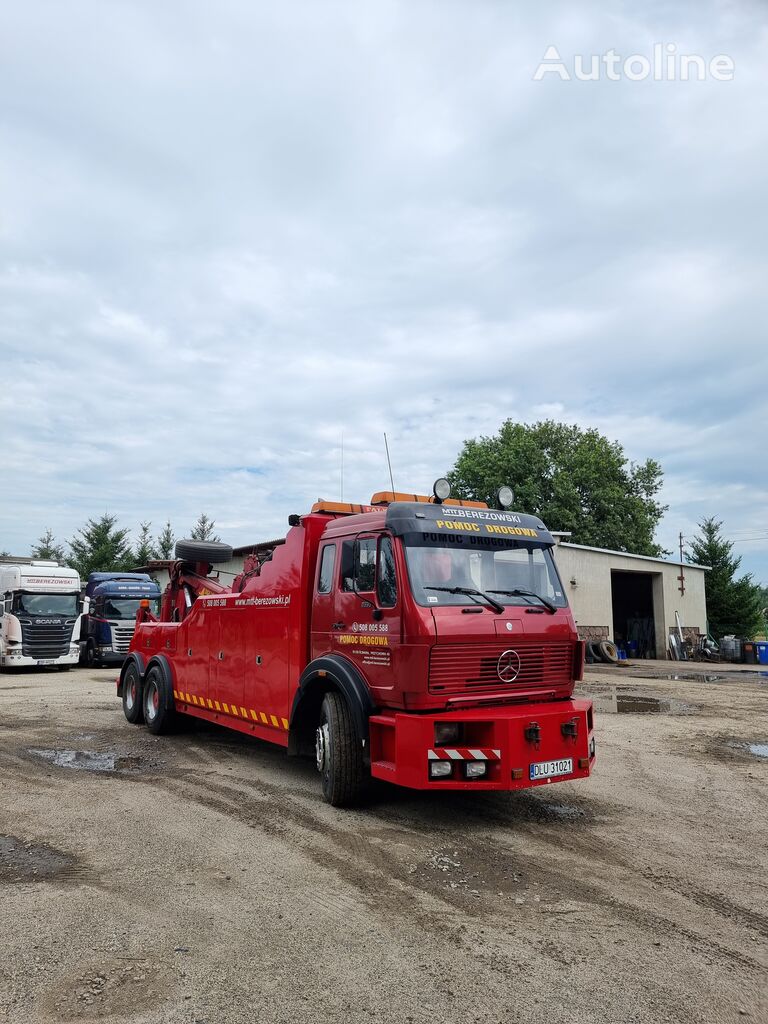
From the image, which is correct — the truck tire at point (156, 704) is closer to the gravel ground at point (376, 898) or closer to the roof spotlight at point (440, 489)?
the gravel ground at point (376, 898)

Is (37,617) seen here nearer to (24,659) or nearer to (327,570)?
Answer: (24,659)

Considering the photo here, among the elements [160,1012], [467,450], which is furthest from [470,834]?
[467,450]

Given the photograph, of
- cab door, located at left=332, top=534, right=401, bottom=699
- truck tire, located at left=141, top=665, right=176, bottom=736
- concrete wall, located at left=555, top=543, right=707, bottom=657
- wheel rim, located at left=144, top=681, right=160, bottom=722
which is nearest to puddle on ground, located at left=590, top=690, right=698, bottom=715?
truck tire, located at left=141, top=665, right=176, bottom=736

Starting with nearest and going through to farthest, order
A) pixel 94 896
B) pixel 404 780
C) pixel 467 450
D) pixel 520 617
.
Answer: pixel 94 896 → pixel 404 780 → pixel 520 617 → pixel 467 450

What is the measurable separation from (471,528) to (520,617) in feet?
2.94

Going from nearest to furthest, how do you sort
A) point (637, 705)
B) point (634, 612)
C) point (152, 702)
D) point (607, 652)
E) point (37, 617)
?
point (152, 702) < point (637, 705) < point (37, 617) < point (607, 652) < point (634, 612)

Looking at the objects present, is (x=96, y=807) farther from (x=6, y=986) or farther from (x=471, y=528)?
(x=471, y=528)

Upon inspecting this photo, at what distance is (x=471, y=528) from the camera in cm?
675

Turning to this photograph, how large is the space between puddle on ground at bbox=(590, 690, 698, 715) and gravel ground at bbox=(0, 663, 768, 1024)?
17.0ft

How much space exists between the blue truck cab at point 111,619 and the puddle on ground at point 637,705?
15.4m

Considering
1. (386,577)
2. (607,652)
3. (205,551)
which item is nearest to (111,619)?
(205,551)

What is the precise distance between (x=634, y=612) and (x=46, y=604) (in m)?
23.7

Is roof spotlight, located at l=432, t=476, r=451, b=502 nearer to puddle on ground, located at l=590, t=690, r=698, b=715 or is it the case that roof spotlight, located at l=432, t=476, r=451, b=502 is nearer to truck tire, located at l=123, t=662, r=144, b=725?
truck tire, located at l=123, t=662, r=144, b=725

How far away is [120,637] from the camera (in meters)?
25.2
